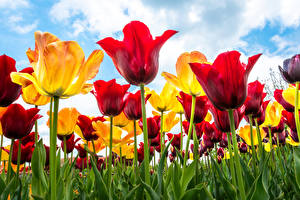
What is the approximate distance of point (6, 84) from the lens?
1148 mm

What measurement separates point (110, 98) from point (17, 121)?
0.54m

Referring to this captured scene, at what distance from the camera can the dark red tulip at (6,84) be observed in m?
1.14

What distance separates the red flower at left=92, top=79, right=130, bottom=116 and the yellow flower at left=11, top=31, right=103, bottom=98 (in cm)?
46

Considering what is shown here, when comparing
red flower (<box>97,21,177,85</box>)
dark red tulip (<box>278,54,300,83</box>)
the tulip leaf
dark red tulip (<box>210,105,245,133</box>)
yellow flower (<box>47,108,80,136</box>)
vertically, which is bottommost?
the tulip leaf

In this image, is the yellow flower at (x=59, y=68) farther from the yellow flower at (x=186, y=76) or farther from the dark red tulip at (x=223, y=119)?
the dark red tulip at (x=223, y=119)

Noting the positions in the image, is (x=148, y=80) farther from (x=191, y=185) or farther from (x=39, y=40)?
(x=191, y=185)

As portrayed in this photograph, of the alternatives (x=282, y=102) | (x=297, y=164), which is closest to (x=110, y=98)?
(x=297, y=164)

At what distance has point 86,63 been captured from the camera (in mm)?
897

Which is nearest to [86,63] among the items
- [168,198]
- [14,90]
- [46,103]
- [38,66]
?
[38,66]

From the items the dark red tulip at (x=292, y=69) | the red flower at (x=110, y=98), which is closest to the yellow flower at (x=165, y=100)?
the red flower at (x=110, y=98)

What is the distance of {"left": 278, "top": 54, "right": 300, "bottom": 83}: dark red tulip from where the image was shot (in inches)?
60.1

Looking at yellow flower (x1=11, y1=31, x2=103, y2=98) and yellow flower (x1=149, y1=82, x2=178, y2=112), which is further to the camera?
yellow flower (x1=149, y1=82, x2=178, y2=112)

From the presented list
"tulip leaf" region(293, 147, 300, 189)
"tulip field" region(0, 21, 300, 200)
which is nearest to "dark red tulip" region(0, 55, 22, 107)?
"tulip field" region(0, 21, 300, 200)

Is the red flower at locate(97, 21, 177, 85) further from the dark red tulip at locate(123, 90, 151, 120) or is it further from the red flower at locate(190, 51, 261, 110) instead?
the dark red tulip at locate(123, 90, 151, 120)
